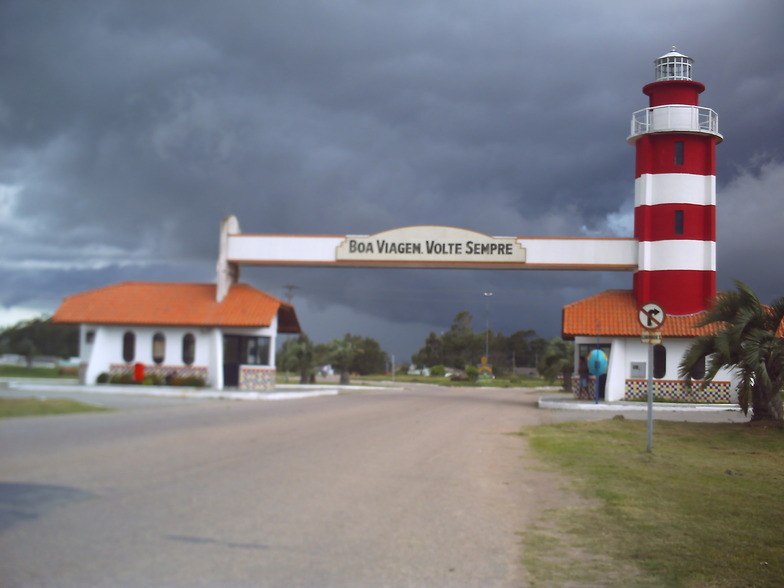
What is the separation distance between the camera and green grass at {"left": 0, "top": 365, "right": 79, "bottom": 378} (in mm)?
24606

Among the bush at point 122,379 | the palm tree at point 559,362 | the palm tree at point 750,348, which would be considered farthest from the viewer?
the palm tree at point 559,362

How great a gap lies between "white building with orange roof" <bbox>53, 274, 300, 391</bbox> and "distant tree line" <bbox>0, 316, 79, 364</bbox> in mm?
625

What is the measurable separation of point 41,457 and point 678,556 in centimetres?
824

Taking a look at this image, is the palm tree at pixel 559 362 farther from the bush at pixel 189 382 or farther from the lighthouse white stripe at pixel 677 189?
the bush at pixel 189 382

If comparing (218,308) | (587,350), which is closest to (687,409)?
(587,350)

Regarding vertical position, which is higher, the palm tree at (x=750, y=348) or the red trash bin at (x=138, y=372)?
the palm tree at (x=750, y=348)

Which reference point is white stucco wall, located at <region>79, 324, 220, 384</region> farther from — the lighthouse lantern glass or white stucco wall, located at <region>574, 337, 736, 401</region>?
the lighthouse lantern glass

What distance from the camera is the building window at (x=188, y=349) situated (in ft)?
116

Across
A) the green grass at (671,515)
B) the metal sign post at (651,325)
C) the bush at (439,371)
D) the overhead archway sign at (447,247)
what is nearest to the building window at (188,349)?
the overhead archway sign at (447,247)

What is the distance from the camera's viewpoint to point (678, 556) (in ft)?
22.8

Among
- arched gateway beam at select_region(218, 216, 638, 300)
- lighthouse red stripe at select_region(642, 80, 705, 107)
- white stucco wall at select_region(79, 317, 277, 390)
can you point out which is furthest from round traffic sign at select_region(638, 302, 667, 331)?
white stucco wall at select_region(79, 317, 277, 390)

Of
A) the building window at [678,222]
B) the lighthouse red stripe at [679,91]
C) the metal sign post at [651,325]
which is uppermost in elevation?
the lighthouse red stripe at [679,91]

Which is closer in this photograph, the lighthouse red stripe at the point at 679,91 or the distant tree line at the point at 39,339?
the distant tree line at the point at 39,339

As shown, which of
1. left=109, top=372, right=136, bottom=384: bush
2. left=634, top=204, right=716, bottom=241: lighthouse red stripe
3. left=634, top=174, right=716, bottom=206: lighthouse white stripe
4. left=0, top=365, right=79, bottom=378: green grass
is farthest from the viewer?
left=109, top=372, right=136, bottom=384: bush
